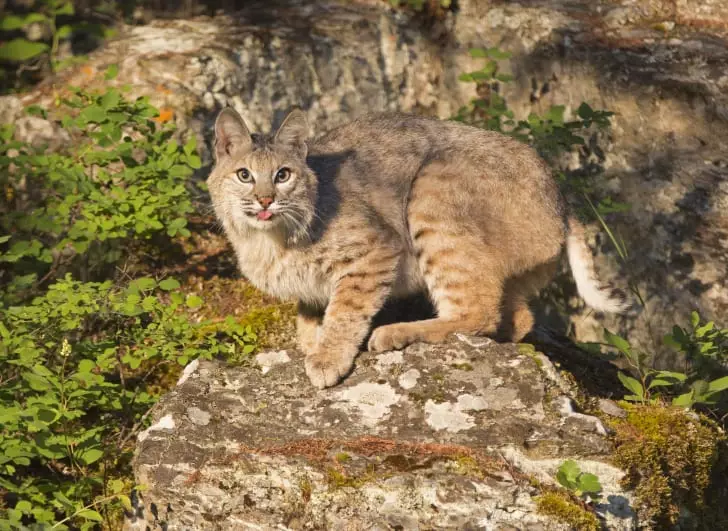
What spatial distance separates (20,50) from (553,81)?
425cm

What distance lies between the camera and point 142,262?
19.7ft

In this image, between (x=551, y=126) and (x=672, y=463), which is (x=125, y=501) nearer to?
(x=672, y=463)

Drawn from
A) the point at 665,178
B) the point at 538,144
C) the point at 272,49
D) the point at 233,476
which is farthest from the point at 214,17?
the point at 233,476

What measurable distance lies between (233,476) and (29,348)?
1188mm

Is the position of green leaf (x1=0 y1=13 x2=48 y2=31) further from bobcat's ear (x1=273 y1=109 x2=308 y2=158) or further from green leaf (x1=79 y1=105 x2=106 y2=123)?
bobcat's ear (x1=273 y1=109 x2=308 y2=158)

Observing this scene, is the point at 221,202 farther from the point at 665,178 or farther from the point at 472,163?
the point at 665,178

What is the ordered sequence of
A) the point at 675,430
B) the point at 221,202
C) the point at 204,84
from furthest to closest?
1. the point at 204,84
2. the point at 221,202
3. the point at 675,430

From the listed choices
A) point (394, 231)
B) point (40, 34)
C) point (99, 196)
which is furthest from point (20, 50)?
point (394, 231)

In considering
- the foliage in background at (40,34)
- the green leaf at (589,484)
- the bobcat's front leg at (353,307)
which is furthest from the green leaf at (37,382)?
the foliage in background at (40,34)

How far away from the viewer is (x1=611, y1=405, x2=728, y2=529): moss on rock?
3.77 metres

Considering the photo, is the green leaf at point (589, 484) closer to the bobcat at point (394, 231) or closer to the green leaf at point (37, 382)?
the bobcat at point (394, 231)

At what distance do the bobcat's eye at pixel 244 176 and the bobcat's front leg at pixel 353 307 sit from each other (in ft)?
2.32

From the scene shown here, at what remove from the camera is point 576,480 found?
3.42 metres

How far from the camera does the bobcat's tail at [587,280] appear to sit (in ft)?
16.1
